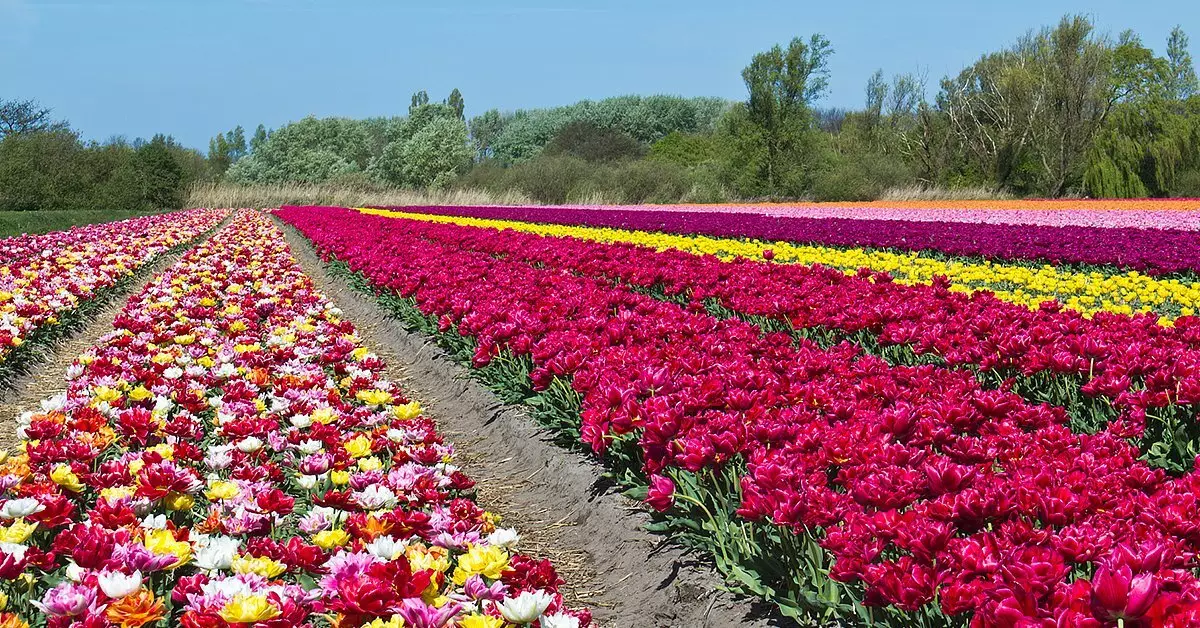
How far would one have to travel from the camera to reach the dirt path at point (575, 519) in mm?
3211

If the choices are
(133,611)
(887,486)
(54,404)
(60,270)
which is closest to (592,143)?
(60,270)

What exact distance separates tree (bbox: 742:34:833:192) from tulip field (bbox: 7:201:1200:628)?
37481mm

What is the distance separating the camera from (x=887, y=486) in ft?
7.81

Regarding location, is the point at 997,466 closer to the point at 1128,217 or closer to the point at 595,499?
the point at 595,499

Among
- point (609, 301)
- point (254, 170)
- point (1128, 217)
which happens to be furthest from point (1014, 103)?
point (254, 170)

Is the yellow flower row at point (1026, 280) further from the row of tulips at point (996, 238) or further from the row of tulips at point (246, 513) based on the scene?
the row of tulips at point (246, 513)

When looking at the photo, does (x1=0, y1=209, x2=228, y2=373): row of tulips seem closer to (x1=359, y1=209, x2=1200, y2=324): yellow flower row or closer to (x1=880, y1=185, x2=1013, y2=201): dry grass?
(x1=359, y1=209, x2=1200, y2=324): yellow flower row

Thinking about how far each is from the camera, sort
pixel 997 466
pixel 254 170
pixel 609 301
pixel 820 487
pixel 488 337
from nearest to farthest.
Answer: pixel 820 487
pixel 997 466
pixel 488 337
pixel 609 301
pixel 254 170

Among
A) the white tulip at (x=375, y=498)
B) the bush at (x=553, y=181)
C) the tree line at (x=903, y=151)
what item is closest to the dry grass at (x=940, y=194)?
the tree line at (x=903, y=151)

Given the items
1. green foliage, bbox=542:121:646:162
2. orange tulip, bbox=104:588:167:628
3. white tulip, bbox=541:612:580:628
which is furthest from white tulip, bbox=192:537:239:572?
green foliage, bbox=542:121:646:162

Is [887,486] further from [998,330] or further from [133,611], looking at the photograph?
[998,330]

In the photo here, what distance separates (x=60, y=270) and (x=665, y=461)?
10115 mm

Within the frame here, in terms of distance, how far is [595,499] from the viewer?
4.21 m

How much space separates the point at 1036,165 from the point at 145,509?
47714 millimetres
